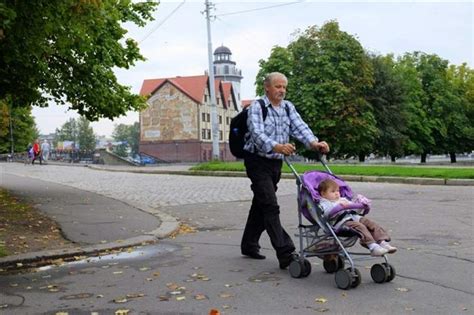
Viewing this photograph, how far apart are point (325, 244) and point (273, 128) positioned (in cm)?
138

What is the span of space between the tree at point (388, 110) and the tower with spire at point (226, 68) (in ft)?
205

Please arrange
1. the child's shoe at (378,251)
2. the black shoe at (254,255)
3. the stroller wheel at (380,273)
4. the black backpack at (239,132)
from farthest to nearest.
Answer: the black shoe at (254,255) → the black backpack at (239,132) → the stroller wheel at (380,273) → the child's shoe at (378,251)

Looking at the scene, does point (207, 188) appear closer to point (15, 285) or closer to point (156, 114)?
point (15, 285)

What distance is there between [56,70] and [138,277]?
985cm

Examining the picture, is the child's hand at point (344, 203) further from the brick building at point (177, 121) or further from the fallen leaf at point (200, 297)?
the brick building at point (177, 121)

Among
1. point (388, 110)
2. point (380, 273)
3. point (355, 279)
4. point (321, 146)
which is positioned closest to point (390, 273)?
point (380, 273)

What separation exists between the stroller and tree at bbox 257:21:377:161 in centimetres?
3777

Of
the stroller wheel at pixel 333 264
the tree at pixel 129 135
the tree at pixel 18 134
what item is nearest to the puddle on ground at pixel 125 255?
the stroller wheel at pixel 333 264

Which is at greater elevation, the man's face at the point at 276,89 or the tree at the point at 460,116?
the tree at the point at 460,116

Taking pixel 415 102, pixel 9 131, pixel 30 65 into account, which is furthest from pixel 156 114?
pixel 30 65

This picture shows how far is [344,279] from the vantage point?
5113 mm

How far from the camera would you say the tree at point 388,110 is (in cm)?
4931

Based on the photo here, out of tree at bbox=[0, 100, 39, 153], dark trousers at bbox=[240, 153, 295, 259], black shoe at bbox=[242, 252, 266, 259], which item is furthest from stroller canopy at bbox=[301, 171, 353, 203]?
tree at bbox=[0, 100, 39, 153]

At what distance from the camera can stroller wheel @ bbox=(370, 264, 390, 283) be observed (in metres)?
5.26
